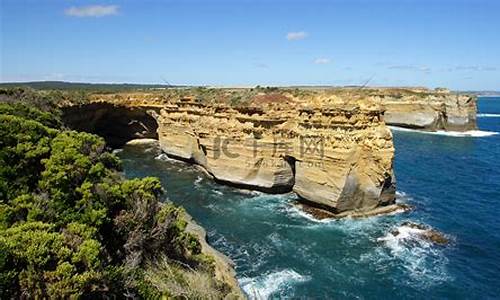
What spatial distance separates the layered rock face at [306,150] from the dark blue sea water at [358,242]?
1800 mm

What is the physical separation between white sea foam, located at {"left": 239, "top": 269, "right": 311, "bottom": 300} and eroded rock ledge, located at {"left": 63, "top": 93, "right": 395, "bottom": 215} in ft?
35.4

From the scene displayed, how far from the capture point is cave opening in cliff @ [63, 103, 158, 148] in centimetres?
6673

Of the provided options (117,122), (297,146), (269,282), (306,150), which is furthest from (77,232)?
(117,122)

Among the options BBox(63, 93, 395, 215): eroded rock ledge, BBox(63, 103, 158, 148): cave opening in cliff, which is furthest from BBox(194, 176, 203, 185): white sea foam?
BBox(63, 103, 158, 148): cave opening in cliff

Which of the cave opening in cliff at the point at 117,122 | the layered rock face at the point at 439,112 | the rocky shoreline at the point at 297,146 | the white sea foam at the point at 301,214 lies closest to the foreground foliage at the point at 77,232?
the white sea foam at the point at 301,214

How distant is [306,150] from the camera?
1507 inches

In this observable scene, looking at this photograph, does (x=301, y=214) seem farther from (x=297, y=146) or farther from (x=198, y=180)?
(x=198, y=180)

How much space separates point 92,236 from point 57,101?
158ft

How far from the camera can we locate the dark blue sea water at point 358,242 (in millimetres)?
24906

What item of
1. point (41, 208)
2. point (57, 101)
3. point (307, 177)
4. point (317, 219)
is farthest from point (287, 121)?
point (57, 101)

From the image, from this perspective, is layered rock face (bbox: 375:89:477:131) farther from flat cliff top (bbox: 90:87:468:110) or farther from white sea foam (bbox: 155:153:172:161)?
white sea foam (bbox: 155:153:172:161)

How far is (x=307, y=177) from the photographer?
37.8m

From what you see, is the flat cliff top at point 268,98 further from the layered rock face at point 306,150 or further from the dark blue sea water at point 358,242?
the dark blue sea water at point 358,242

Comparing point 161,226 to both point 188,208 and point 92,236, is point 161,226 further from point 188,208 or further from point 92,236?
point 188,208
